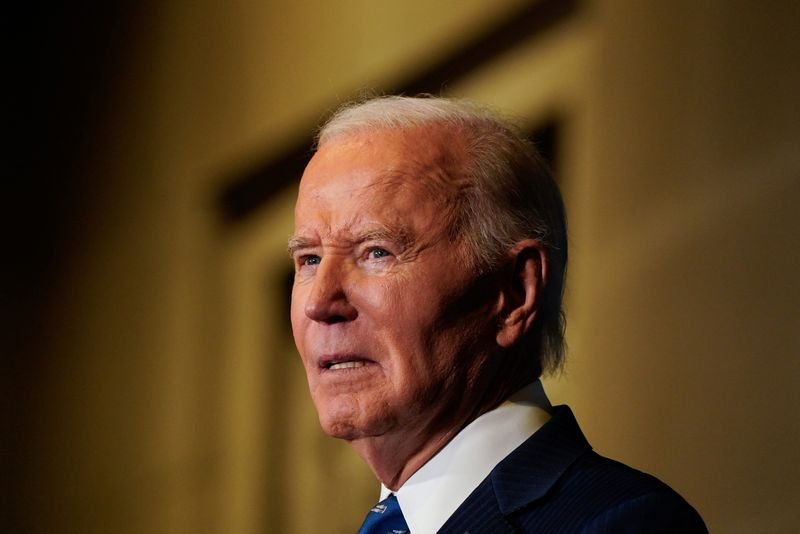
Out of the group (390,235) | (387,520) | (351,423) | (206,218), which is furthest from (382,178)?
(206,218)

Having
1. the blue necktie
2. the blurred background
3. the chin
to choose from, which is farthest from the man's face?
the blurred background

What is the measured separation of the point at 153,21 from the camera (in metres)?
2.67

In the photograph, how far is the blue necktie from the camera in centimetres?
142

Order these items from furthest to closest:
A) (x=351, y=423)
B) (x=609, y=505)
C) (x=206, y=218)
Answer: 1. (x=206, y=218)
2. (x=351, y=423)
3. (x=609, y=505)

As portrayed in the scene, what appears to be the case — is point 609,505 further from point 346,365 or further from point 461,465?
point 346,365

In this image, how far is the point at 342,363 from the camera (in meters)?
1.38

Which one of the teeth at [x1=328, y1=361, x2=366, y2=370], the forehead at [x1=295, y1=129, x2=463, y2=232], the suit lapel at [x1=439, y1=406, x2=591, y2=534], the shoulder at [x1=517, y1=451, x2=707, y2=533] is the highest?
the forehead at [x1=295, y1=129, x2=463, y2=232]

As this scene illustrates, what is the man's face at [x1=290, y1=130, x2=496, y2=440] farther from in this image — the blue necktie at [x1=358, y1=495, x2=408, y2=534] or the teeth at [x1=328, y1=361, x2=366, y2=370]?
the blue necktie at [x1=358, y1=495, x2=408, y2=534]

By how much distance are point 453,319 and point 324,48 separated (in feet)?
4.38

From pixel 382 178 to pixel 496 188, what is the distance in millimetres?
140

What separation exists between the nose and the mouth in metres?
0.04

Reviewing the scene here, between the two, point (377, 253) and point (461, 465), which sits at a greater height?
point (377, 253)

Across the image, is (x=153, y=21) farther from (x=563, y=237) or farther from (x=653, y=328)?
(x=563, y=237)

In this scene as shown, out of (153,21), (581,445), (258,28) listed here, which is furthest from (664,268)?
(153,21)
